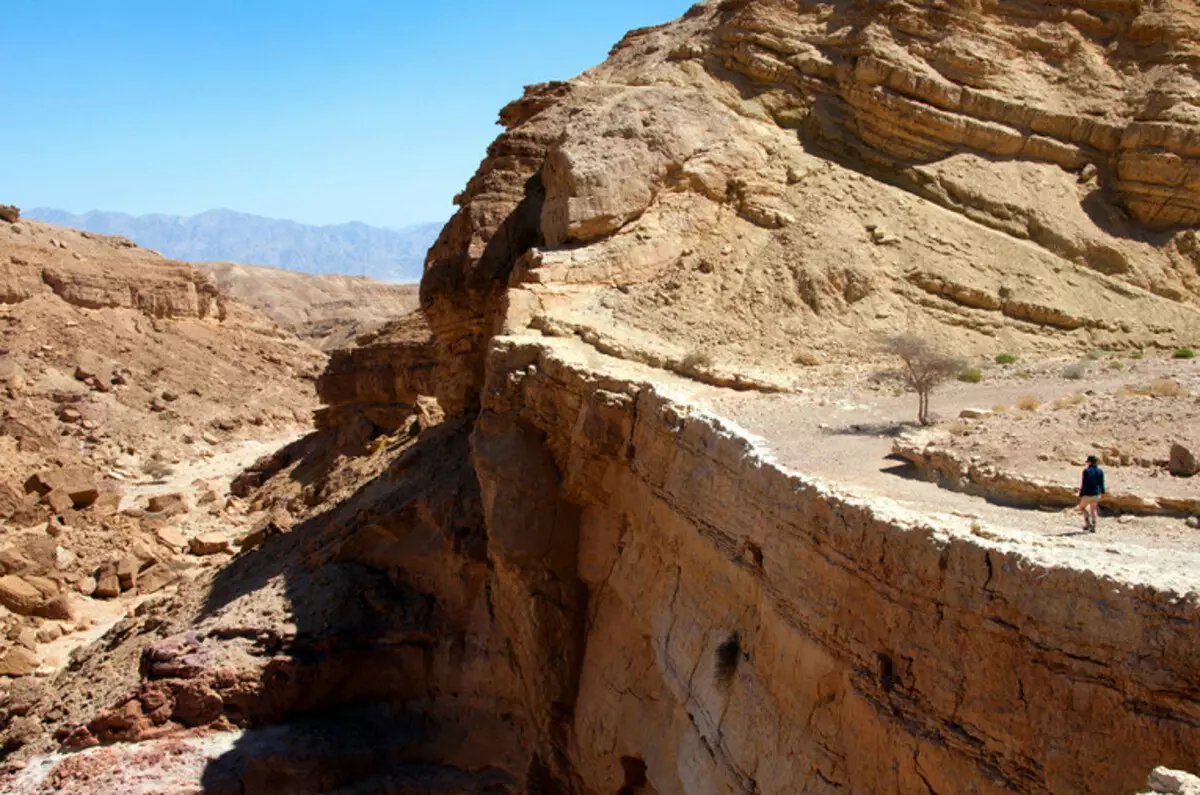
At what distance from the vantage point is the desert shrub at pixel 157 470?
87.8ft

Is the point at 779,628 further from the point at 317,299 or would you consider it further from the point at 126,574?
the point at 317,299

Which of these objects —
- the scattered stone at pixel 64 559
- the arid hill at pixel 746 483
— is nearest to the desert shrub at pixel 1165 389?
the arid hill at pixel 746 483

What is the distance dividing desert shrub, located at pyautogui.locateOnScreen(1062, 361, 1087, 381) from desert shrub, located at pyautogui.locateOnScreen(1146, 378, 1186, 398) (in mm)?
1433

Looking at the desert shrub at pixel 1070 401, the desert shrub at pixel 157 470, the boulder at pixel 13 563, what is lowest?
the desert shrub at pixel 157 470

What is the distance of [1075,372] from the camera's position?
1090 centimetres

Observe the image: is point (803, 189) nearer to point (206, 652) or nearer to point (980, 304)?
→ point (980, 304)

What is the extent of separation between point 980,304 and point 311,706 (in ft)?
33.2

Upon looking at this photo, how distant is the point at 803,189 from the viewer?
1479 cm

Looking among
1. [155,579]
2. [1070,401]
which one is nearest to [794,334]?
[1070,401]

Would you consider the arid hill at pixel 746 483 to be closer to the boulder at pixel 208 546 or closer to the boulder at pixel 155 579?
the boulder at pixel 208 546

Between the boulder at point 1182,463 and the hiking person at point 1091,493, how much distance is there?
1024 mm

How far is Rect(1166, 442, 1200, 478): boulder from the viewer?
6760mm

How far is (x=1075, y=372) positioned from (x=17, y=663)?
14.8 meters

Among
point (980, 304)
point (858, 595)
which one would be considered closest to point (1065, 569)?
point (858, 595)
